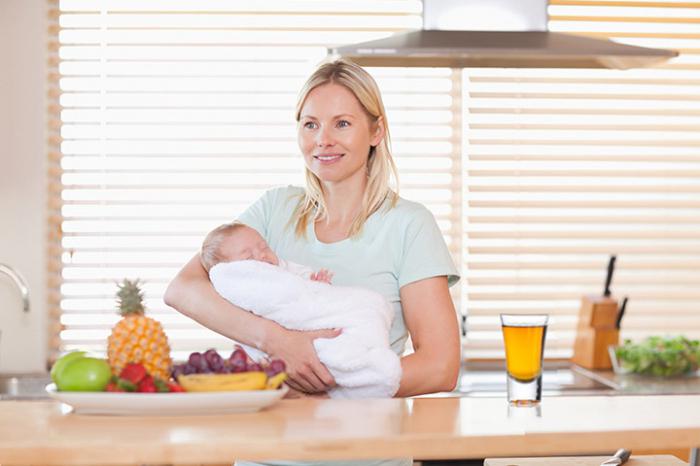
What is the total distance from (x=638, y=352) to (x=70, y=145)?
2065mm

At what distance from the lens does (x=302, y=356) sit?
1.86 m

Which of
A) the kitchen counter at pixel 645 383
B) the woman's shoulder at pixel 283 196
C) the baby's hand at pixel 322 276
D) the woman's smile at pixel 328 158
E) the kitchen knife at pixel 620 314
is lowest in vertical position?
the kitchen counter at pixel 645 383

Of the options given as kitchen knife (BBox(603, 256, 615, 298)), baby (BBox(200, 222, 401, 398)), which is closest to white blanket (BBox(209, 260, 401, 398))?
baby (BBox(200, 222, 401, 398))

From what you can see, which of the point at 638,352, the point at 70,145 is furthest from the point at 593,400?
the point at 70,145

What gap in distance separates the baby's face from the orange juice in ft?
1.70

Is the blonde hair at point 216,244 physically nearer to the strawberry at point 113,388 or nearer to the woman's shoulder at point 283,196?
the woman's shoulder at point 283,196

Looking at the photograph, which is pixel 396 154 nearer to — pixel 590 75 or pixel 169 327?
pixel 590 75

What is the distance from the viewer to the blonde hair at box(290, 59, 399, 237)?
211 cm

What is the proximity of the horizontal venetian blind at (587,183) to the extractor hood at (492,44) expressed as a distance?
2.77ft

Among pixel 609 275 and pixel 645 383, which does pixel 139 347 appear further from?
pixel 609 275

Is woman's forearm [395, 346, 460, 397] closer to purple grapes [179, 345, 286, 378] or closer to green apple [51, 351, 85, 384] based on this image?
purple grapes [179, 345, 286, 378]

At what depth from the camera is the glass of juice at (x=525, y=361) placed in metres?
1.72

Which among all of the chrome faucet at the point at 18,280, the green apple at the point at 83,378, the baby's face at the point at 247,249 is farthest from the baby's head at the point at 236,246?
the chrome faucet at the point at 18,280

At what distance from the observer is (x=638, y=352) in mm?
3543
